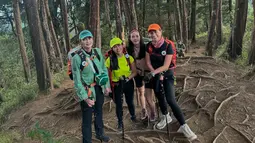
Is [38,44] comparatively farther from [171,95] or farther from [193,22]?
[193,22]

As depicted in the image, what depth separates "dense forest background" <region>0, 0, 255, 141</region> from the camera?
11180mm

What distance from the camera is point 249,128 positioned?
17.7 ft

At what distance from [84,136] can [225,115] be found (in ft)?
9.97

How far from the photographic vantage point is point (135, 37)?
546 centimetres

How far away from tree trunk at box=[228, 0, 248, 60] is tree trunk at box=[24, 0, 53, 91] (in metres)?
8.71

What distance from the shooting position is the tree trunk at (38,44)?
430 inches

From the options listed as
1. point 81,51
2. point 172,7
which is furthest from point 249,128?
point 172,7

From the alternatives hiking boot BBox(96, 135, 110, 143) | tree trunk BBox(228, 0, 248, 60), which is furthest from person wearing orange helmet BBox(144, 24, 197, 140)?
tree trunk BBox(228, 0, 248, 60)

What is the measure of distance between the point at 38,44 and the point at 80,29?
26.3 ft

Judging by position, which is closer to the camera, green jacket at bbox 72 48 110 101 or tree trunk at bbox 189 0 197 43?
green jacket at bbox 72 48 110 101

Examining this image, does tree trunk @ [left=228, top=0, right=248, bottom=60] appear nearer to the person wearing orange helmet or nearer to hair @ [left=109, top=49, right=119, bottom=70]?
the person wearing orange helmet

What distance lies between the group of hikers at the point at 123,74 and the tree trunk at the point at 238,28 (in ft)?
27.8

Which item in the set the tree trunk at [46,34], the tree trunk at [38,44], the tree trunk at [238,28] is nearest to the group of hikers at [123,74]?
the tree trunk at [38,44]

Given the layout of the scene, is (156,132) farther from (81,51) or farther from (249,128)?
(81,51)
